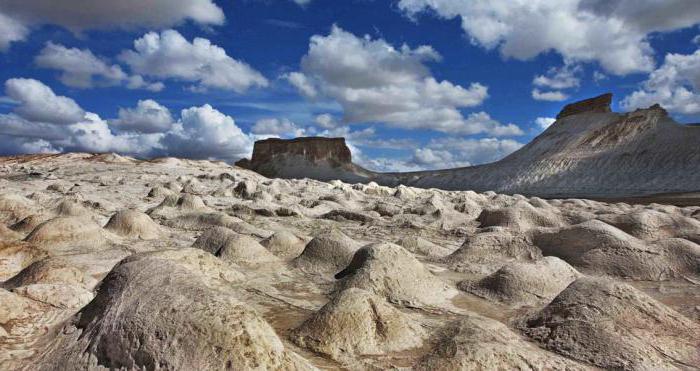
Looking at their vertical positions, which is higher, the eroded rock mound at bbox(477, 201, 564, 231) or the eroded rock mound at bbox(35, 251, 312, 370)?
the eroded rock mound at bbox(477, 201, 564, 231)

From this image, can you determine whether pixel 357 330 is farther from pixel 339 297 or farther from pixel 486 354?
pixel 486 354

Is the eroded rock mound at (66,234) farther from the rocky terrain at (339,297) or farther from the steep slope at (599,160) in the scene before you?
the steep slope at (599,160)

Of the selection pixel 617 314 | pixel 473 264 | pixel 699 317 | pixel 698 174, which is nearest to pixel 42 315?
pixel 617 314

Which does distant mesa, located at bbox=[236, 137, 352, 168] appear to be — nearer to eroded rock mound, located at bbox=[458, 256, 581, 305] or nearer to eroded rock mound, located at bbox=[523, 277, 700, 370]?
eroded rock mound, located at bbox=[458, 256, 581, 305]

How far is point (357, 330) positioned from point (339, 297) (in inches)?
11.2

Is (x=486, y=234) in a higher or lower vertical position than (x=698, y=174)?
lower

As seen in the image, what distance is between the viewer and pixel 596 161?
35.0m

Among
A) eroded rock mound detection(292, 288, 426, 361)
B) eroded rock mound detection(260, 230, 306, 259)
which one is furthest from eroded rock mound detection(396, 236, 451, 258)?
eroded rock mound detection(292, 288, 426, 361)

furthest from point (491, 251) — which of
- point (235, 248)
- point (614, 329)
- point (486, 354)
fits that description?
point (486, 354)

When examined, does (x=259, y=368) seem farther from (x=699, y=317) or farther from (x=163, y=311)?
→ (x=699, y=317)

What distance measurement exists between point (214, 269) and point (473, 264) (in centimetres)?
305

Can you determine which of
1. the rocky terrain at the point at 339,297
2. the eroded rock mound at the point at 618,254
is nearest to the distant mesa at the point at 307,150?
the rocky terrain at the point at 339,297

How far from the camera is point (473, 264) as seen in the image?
19.6 feet

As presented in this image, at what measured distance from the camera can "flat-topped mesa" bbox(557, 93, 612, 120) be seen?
40.3 metres
